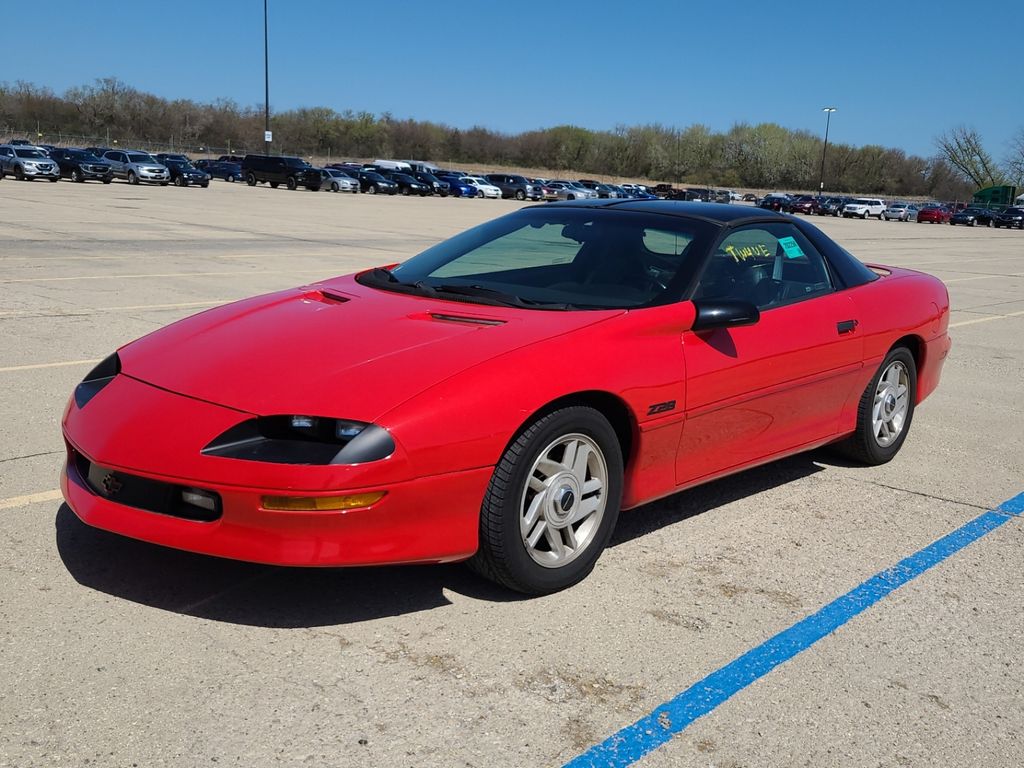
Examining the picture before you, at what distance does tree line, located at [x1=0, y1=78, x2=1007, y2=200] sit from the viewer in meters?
113

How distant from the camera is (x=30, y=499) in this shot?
434 centimetres

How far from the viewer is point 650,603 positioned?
3.60 metres

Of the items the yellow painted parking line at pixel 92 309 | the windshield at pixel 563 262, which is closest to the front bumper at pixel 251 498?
the windshield at pixel 563 262

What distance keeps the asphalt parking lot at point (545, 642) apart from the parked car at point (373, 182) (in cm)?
4886

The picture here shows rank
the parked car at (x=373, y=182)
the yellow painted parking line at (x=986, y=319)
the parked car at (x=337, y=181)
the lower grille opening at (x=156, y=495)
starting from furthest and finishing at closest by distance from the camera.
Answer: the parked car at (x=373, y=182) < the parked car at (x=337, y=181) < the yellow painted parking line at (x=986, y=319) < the lower grille opening at (x=156, y=495)

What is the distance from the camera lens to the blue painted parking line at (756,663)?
2.69m

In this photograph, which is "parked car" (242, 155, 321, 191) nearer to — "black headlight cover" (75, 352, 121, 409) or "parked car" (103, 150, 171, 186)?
"parked car" (103, 150, 171, 186)

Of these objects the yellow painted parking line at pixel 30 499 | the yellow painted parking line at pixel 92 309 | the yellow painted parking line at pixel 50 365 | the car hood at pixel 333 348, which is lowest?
the yellow painted parking line at pixel 30 499

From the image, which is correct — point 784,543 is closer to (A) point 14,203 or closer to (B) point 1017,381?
(B) point 1017,381

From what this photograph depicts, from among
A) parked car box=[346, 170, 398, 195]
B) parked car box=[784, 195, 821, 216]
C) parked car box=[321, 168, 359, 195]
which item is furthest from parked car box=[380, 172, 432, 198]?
parked car box=[784, 195, 821, 216]

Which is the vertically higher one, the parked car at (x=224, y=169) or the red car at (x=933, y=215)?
the parked car at (x=224, y=169)

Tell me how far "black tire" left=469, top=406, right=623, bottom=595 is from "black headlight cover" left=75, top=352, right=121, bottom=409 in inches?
60.8

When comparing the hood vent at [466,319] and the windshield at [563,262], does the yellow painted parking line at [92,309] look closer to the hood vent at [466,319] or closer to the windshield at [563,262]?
the windshield at [563,262]

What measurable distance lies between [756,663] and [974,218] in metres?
67.7
